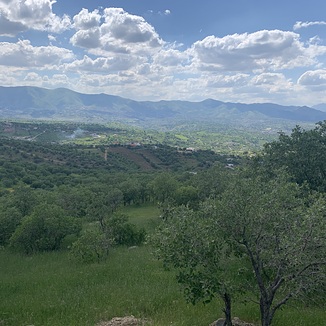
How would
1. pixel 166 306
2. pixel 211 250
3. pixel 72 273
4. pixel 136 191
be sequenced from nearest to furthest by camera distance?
pixel 211 250
pixel 166 306
pixel 72 273
pixel 136 191

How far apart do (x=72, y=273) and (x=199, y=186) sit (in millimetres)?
30651

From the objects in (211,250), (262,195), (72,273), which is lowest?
(72,273)

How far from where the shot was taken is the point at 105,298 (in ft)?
59.3

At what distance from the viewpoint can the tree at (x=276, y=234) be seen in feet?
31.9

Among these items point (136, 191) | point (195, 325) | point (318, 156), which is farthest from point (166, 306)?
point (136, 191)

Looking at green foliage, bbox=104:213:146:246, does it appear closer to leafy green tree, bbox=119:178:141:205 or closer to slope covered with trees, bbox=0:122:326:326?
slope covered with trees, bbox=0:122:326:326

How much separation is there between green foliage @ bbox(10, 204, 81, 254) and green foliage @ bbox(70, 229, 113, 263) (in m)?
6.10

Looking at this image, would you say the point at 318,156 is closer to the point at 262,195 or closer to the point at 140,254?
the point at 140,254

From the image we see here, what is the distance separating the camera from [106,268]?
2497 centimetres

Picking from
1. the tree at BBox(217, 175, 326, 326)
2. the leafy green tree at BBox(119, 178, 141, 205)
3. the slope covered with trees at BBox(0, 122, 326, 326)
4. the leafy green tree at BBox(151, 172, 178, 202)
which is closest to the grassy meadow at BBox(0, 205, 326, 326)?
the slope covered with trees at BBox(0, 122, 326, 326)

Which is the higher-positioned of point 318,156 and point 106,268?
point 318,156

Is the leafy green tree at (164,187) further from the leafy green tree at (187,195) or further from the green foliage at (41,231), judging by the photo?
the green foliage at (41,231)

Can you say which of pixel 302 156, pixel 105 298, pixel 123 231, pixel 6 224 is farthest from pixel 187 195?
pixel 105 298

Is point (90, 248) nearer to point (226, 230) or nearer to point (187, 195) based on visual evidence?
point (226, 230)
